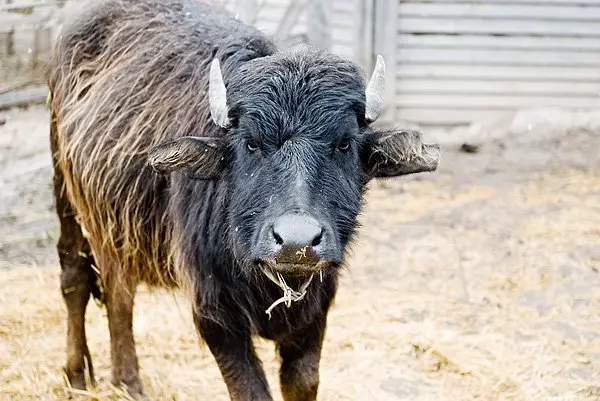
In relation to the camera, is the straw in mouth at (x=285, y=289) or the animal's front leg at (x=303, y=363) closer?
the straw in mouth at (x=285, y=289)

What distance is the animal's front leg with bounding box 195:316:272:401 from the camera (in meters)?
4.00

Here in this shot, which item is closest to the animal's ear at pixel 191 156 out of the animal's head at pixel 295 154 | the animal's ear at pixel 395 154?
the animal's head at pixel 295 154

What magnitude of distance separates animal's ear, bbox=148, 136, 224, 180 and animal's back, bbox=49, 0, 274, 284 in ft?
0.90

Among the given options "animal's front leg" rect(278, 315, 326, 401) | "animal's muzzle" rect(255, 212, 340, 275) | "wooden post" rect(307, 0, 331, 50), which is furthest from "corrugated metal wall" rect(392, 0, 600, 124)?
"animal's muzzle" rect(255, 212, 340, 275)

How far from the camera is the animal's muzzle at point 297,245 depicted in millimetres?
3260

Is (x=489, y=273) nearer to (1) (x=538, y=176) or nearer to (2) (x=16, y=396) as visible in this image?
(1) (x=538, y=176)

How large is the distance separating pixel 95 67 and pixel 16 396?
197cm

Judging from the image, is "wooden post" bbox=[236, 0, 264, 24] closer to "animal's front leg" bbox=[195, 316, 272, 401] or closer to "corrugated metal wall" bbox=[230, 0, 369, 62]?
"corrugated metal wall" bbox=[230, 0, 369, 62]

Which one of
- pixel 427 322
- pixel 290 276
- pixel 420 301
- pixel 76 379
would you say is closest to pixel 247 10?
pixel 420 301

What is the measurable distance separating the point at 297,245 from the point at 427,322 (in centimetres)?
331

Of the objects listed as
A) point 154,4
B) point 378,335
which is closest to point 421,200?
point 378,335

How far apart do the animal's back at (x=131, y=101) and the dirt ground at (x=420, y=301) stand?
0.97 m

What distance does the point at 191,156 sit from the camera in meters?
3.71

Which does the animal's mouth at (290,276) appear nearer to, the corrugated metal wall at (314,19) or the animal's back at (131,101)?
the animal's back at (131,101)
